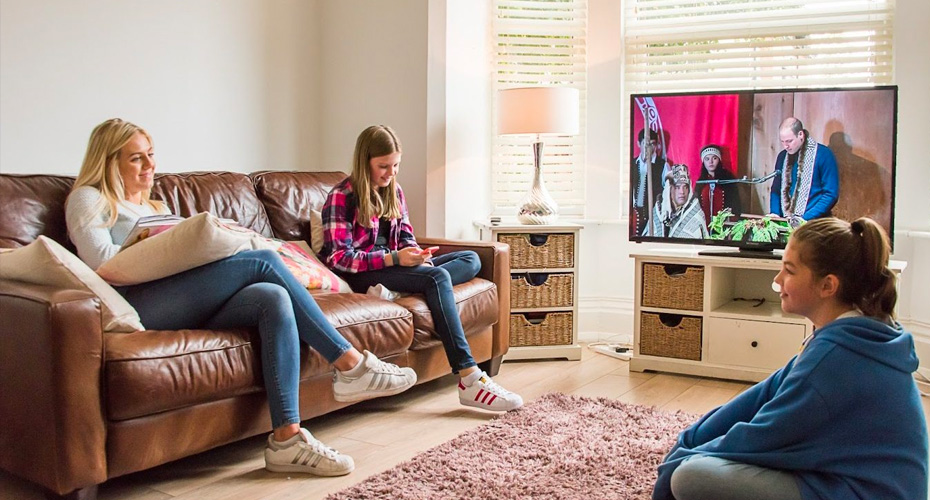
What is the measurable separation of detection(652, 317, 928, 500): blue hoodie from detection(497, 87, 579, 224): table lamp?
232 centimetres

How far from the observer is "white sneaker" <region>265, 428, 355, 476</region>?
7.93 feet

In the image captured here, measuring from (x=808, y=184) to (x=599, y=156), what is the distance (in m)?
1.17

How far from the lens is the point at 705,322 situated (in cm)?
365

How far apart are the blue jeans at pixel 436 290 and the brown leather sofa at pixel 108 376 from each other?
0.40 ft

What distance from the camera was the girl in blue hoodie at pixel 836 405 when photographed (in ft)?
5.45

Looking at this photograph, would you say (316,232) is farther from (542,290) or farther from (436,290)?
(542,290)

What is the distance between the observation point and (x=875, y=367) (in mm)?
1665

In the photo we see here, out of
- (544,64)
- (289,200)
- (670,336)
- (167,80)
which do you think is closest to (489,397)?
(670,336)

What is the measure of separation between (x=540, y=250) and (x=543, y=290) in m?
0.18

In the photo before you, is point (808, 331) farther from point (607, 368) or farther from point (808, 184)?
point (607, 368)

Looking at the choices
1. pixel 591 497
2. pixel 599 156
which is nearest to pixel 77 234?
pixel 591 497

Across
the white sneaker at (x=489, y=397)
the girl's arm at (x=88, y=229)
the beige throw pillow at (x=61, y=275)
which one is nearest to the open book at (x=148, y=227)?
the girl's arm at (x=88, y=229)

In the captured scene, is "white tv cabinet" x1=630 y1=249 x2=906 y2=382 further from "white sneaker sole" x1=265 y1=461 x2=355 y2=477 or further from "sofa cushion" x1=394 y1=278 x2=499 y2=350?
"white sneaker sole" x1=265 y1=461 x2=355 y2=477

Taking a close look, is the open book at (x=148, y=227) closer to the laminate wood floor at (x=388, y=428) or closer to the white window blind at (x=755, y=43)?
the laminate wood floor at (x=388, y=428)
